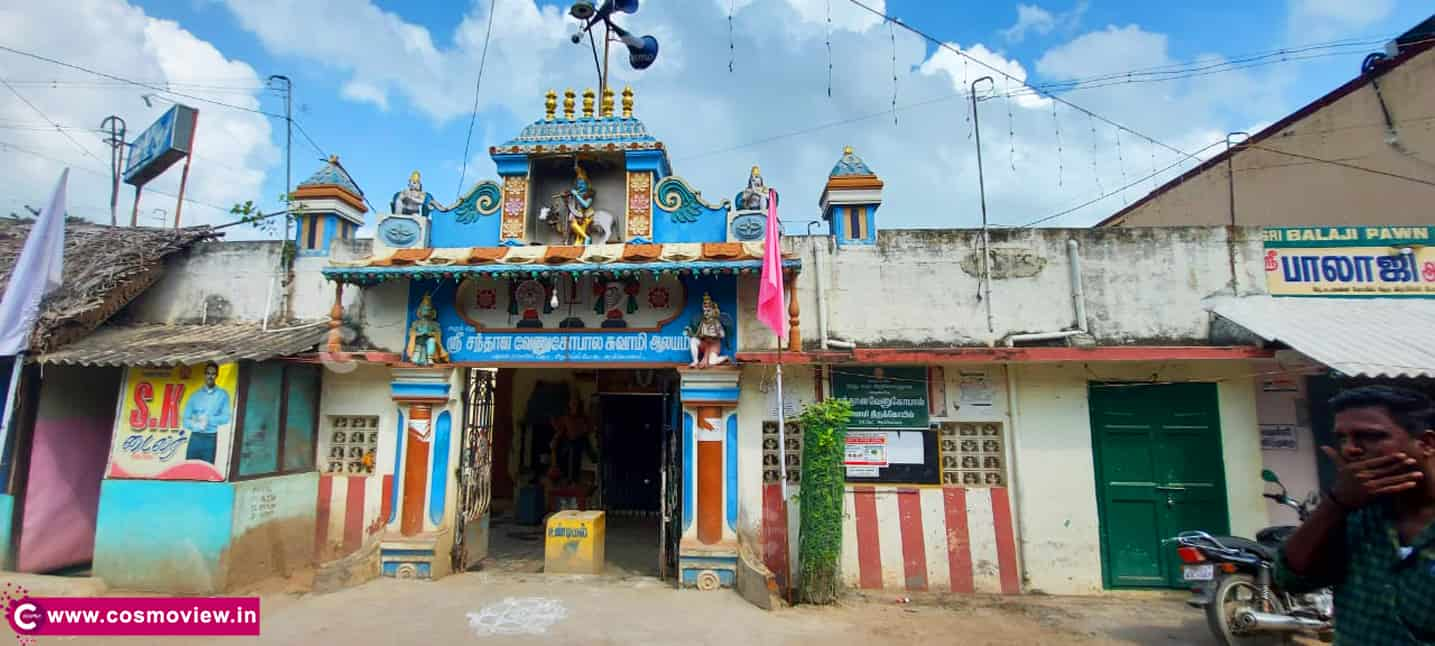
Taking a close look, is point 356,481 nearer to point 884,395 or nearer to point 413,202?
point 413,202

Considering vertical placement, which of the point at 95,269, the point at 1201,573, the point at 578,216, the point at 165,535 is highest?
the point at 578,216

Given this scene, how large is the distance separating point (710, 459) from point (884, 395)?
7.06 ft

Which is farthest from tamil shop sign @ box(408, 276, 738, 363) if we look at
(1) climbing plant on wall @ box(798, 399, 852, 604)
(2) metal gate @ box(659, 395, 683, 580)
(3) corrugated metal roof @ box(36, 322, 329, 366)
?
(3) corrugated metal roof @ box(36, 322, 329, 366)

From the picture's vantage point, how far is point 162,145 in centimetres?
1081

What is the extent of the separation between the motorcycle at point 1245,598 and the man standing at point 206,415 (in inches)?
377

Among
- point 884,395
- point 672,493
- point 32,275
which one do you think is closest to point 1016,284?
point 884,395

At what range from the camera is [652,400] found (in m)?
12.2

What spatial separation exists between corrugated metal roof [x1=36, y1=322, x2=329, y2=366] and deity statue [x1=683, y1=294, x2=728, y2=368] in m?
4.48

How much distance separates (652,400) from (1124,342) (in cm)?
778

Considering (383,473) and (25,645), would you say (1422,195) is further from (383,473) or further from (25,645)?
(25,645)

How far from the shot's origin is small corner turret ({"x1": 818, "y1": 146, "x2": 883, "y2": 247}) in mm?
7762

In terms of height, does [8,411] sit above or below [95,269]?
below

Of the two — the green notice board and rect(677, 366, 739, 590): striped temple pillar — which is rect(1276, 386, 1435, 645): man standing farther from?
rect(677, 366, 739, 590): striped temple pillar

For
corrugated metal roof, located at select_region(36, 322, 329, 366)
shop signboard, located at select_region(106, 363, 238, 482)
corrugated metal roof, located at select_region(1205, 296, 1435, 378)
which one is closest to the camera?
→ corrugated metal roof, located at select_region(1205, 296, 1435, 378)
